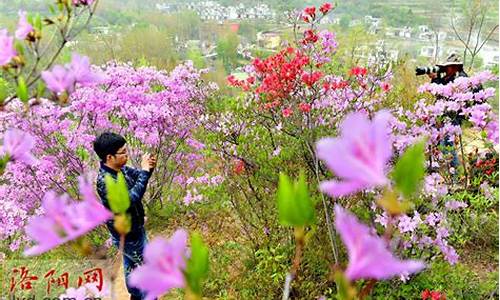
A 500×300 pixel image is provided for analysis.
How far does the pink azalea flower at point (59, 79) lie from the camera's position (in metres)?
1.03

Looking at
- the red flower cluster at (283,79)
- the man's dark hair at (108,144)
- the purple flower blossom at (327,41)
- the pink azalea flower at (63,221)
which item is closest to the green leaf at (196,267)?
the pink azalea flower at (63,221)

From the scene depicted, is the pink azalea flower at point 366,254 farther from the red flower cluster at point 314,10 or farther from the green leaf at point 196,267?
the red flower cluster at point 314,10

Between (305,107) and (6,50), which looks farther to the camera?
(305,107)

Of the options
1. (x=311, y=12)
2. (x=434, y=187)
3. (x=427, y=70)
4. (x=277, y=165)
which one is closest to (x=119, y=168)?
(x=277, y=165)

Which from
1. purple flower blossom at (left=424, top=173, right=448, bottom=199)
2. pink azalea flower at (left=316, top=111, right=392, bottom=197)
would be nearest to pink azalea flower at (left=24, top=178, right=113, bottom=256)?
pink azalea flower at (left=316, top=111, right=392, bottom=197)

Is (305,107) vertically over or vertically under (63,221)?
under

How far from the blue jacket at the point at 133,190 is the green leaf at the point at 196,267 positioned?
1.51 m

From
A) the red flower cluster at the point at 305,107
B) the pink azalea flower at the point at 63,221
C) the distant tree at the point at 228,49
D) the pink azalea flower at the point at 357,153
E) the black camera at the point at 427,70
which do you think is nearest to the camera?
the pink azalea flower at the point at 357,153

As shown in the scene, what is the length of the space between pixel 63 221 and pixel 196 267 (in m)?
0.18

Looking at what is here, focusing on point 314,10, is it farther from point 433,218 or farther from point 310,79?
point 433,218

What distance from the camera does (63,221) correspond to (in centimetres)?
58

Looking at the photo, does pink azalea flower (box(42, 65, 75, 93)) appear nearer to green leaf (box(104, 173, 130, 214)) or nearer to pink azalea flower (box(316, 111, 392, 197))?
green leaf (box(104, 173, 130, 214))

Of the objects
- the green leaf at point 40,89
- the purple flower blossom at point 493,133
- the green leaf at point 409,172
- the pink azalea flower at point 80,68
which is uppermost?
the green leaf at point 409,172

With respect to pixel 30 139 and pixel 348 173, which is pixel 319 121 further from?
pixel 348 173
